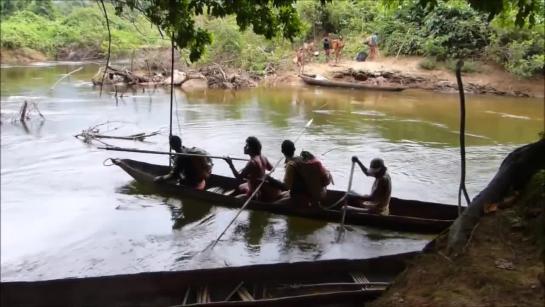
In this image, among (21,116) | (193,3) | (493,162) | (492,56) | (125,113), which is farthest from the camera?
(492,56)

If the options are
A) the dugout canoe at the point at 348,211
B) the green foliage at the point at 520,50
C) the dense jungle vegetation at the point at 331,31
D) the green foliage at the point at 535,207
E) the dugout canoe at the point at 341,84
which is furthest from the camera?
the dugout canoe at the point at 341,84

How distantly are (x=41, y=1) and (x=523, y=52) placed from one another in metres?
21.8

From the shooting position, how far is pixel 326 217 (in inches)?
274

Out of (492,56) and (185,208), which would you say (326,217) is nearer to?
(185,208)

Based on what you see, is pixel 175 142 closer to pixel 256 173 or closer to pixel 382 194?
pixel 256 173

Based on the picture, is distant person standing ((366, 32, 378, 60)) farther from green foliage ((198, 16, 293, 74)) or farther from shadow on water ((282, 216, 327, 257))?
shadow on water ((282, 216, 327, 257))

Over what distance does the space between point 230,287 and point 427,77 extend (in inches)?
781

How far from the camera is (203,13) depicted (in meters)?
5.24

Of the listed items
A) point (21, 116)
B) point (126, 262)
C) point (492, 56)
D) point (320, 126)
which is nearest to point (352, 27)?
point (492, 56)

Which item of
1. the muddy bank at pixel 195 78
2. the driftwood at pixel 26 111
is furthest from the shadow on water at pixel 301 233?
the muddy bank at pixel 195 78

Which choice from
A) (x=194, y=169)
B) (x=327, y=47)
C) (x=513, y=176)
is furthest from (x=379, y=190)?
(x=327, y=47)

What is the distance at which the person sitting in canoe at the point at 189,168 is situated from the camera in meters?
8.05

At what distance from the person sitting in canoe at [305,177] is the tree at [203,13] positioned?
1857mm

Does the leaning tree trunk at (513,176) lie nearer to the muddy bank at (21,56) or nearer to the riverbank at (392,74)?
the riverbank at (392,74)
